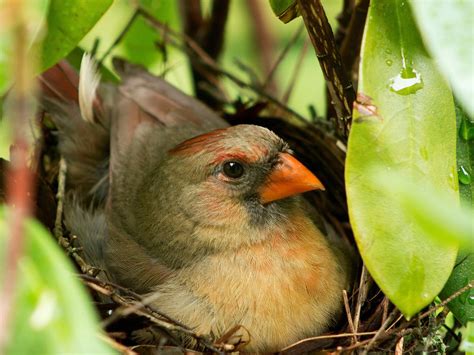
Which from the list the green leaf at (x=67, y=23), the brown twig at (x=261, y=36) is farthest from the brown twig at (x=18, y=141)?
the brown twig at (x=261, y=36)

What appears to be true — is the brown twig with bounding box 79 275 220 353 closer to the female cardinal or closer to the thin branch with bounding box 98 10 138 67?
the female cardinal

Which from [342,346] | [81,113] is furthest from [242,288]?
[81,113]

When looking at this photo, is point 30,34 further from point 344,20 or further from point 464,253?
point 344,20

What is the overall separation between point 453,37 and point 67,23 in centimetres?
111

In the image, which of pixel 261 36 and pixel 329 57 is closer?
pixel 329 57

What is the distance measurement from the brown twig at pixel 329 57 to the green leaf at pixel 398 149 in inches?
9.9

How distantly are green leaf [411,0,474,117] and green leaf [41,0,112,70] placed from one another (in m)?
0.95

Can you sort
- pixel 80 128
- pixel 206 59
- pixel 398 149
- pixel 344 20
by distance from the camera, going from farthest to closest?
pixel 206 59
pixel 80 128
pixel 344 20
pixel 398 149

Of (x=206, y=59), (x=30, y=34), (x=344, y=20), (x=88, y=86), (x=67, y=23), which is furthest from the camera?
(x=206, y=59)

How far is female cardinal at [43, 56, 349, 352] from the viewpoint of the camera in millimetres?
2639

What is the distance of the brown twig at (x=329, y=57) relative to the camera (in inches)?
87.7

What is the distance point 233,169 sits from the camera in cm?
284

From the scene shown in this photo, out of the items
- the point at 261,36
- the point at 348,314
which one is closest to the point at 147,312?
the point at 348,314

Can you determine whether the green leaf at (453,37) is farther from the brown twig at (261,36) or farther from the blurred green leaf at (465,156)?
the brown twig at (261,36)
